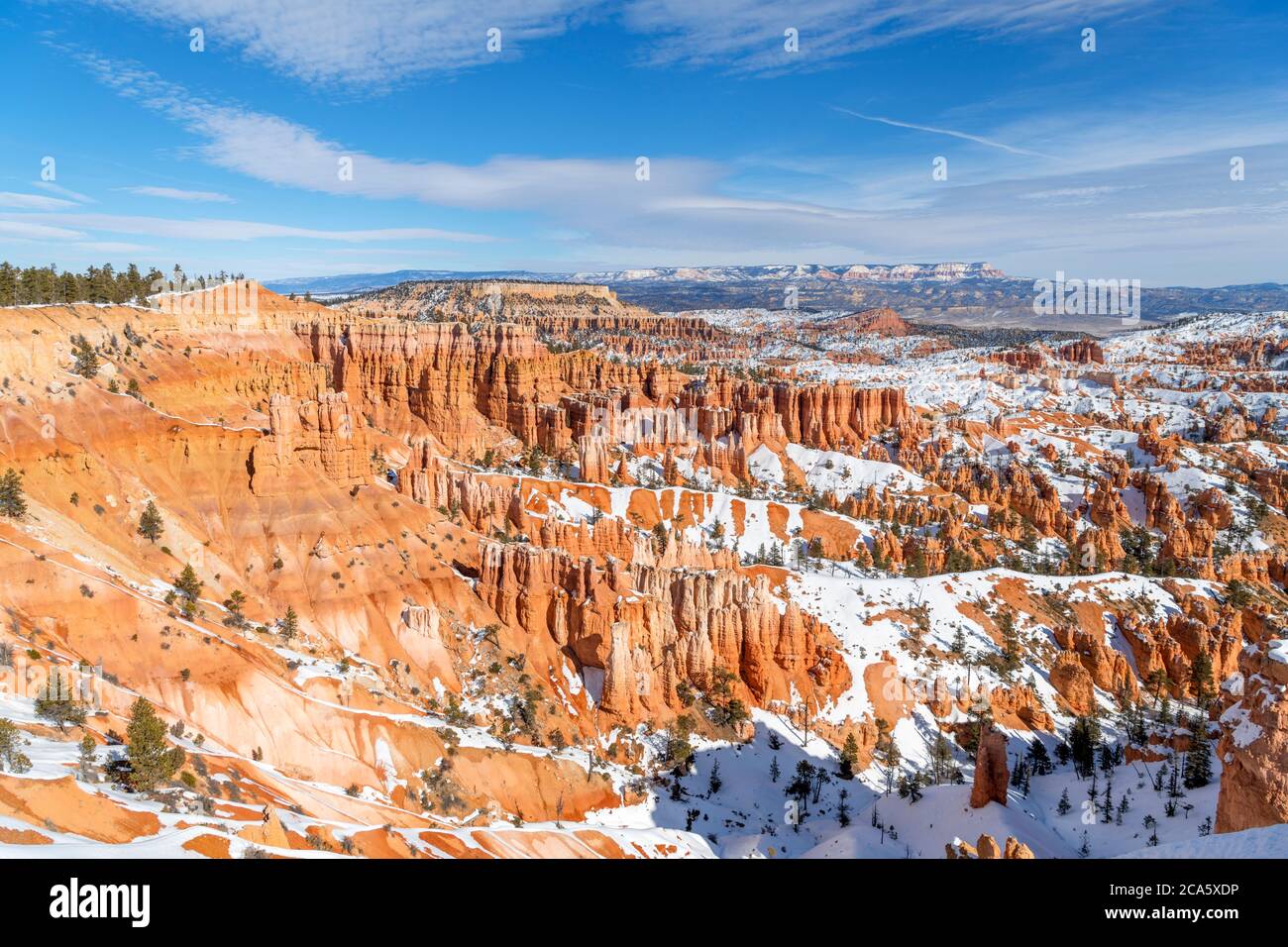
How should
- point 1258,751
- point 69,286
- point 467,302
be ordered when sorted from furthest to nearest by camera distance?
point 467,302
point 69,286
point 1258,751

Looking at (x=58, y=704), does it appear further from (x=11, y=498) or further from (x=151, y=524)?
(x=151, y=524)

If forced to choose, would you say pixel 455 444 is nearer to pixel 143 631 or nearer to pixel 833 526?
pixel 833 526

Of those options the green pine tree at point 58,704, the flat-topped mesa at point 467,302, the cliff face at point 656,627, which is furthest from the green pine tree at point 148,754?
the flat-topped mesa at point 467,302

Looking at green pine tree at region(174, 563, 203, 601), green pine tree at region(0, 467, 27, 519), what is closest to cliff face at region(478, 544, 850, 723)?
green pine tree at region(174, 563, 203, 601)

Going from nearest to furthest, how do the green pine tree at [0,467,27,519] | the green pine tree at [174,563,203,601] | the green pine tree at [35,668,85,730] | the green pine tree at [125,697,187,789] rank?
the green pine tree at [125,697,187,789], the green pine tree at [35,668,85,730], the green pine tree at [0,467,27,519], the green pine tree at [174,563,203,601]

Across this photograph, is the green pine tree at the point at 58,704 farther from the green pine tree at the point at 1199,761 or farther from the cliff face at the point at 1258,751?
the green pine tree at the point at 1199,761


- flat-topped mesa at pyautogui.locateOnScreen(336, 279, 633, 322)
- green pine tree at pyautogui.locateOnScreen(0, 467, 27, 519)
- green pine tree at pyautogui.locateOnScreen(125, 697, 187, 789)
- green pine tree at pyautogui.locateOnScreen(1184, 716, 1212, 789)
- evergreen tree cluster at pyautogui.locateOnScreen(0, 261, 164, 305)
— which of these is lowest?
green pine tree at pyautogui.locateOnScreen(1184, 716, 1212, 789)

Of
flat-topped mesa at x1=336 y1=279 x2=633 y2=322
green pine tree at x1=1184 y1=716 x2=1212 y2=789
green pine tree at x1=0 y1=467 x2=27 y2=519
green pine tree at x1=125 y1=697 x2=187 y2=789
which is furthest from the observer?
flat-topped mesa at x1=336 y1=279 x2=633 y2=322

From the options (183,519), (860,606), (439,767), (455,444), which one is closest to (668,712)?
(439,767)

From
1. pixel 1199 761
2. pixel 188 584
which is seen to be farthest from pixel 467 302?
pixel 1199 761

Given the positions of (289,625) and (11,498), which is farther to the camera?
(289,625)

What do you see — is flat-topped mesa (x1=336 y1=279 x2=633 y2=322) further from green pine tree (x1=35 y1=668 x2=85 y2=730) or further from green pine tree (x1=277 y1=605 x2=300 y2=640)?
green pine tree (x1=35 y1=668 x2=85 y2=730)
